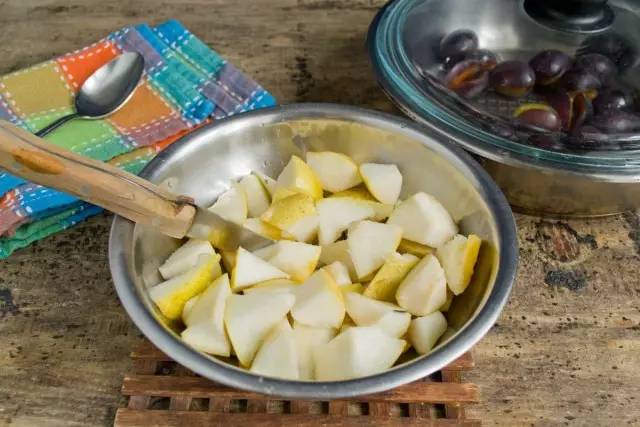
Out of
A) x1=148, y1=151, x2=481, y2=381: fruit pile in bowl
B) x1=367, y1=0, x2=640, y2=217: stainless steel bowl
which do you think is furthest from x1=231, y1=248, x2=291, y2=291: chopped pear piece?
x1=367, y1=0, x2=640, y2=217: stainless steel bowl

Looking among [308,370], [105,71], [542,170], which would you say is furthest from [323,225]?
[105,71]

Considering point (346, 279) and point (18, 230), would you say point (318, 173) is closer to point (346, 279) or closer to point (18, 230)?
point (346, 279)

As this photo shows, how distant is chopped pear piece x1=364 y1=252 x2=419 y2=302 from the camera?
2.33 feet

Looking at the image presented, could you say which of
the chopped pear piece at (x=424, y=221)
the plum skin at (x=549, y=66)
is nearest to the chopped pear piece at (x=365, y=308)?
the chopped pear piece at (x=424, y=221)

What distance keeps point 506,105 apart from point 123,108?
2.01ft

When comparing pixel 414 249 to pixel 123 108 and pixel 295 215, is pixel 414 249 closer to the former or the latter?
pixel 295 215

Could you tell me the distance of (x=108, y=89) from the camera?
105 centimetres

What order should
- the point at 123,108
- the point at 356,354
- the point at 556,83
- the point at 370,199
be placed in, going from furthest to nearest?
the point at 123,108 → the point at 556,83 → the point at 370,199 → the point at 356,354

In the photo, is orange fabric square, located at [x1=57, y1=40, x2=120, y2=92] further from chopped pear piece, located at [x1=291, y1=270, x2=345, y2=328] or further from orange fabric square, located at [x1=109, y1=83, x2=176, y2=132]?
chopped pear piece, located at [x1=291, y1=270, x2=345, y2=328]

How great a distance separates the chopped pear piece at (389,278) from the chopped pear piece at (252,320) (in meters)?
0.10

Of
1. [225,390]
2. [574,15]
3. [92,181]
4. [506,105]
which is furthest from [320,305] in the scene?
[574,15]

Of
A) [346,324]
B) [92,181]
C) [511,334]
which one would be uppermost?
[92,181]

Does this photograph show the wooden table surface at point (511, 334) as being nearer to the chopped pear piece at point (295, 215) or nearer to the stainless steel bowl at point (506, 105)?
the stainless steel bowl at point (506, 105)

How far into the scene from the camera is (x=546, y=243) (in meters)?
0.90
